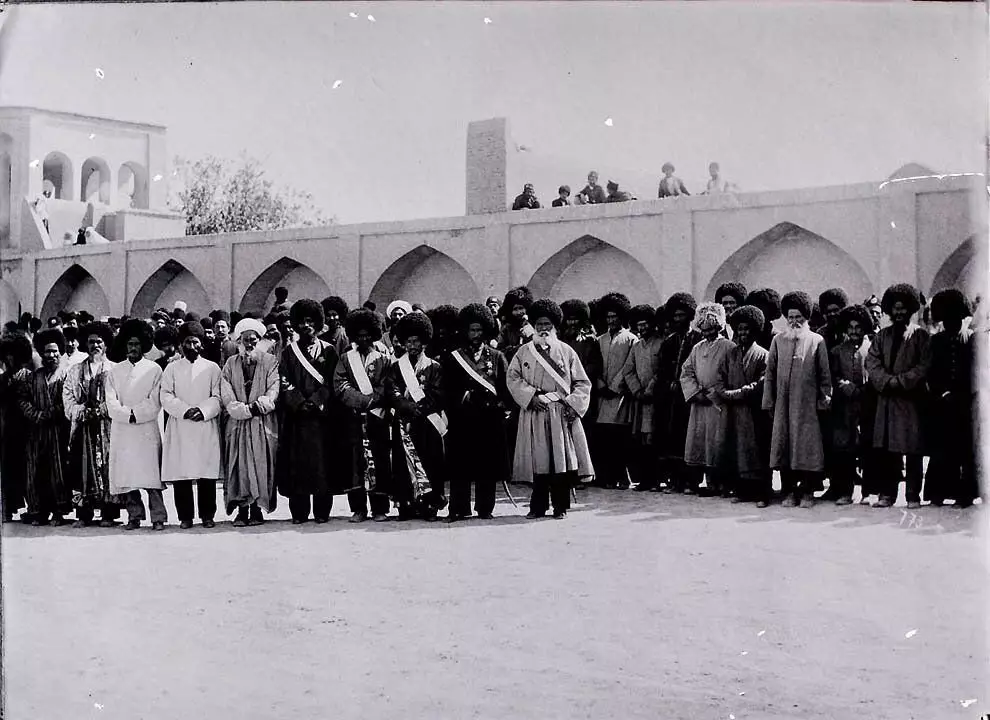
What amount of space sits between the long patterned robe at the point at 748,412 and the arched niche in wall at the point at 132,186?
4.29 m

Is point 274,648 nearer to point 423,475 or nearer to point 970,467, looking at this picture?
point 423,475

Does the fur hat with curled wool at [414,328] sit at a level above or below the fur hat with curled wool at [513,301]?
below

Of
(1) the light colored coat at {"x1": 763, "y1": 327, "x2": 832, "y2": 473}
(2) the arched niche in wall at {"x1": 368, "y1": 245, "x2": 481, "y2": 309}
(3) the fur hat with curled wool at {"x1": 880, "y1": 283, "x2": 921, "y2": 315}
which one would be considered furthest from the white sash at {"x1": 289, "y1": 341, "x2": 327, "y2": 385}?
(2) the arched niche in wall at {"x1": 368, "y1": 245, "x2": 481, "y2": 309}

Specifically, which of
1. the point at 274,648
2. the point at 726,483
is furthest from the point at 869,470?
the point at 274,648

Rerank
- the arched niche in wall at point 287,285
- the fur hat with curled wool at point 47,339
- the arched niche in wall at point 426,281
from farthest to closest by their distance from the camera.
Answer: the arched niche in wall at point 287,285 < the arched niche in wall at point 426,281 < the fur hat with curled wool at point 47,339

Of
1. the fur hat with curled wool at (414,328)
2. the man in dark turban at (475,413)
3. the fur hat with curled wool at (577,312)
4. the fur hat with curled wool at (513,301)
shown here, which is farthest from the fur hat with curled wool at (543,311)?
the fur hat with curled wool at (577,312)

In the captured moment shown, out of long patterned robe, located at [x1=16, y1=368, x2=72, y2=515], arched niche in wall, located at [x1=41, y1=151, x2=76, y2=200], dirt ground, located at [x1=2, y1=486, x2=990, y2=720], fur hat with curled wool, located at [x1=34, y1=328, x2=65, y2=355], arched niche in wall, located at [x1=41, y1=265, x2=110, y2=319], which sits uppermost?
arched niche in wall, located at [x1=41, y1=151, x2=76, y2=200]

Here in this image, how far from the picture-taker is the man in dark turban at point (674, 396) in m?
8.59

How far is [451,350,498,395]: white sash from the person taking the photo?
743 cm

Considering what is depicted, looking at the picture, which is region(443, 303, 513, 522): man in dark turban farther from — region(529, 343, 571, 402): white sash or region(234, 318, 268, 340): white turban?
region(234, 318, 268, 340): white turban

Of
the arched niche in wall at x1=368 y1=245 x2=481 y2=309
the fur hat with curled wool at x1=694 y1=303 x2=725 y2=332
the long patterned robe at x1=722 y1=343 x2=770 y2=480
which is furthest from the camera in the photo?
the arched niche in wall at x1=368 y1=245 x2=481 y2=309

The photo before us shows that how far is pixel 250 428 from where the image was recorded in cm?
745

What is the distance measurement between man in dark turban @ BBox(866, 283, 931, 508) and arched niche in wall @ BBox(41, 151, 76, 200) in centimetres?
540

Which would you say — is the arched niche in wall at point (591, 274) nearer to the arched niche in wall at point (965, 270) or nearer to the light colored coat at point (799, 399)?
the light colored coat at point (799, 399)
